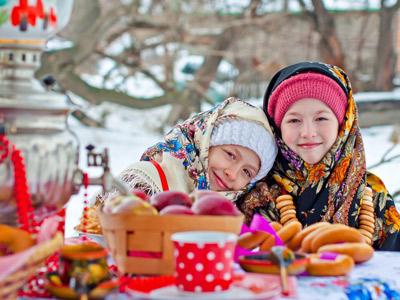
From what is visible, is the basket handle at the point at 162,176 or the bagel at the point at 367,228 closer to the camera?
the basket handle at the point at 162,176

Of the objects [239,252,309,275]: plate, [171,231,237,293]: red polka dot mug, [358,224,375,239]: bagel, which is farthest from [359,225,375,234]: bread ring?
[171,231,237,293]: red polka dot mug

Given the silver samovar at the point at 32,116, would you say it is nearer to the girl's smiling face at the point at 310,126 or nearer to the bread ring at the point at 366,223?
the girl's smiling face at the point at 310,126

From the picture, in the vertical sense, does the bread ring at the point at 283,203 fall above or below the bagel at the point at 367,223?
above

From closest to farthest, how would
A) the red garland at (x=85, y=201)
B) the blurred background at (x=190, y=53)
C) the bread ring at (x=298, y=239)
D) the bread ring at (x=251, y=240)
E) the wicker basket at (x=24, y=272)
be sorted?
the wicker basket at (x=24, y=272), the red garland at (x=85, y=201), the bread ring at (x=251, y=240), the bread ring at (x=298, y=239), the blurred background at (x=190, y=53)

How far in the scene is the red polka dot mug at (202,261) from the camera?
1233 millimetres

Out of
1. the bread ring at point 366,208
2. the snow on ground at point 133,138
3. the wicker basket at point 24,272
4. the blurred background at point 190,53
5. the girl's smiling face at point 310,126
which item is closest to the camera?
the wicker basket at point 24,272

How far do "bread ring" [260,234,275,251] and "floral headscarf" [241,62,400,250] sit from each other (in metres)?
0.97

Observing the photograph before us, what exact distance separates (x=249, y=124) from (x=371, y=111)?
2863mm

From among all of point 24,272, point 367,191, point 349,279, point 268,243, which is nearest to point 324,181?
point 367,191

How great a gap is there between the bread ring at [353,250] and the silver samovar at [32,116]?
0.52 m

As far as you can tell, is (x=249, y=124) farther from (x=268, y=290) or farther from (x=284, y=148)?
(x=268, y=290)

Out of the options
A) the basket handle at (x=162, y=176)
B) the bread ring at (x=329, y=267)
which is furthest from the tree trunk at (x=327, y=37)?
the bread ring at (x=329, y=267)

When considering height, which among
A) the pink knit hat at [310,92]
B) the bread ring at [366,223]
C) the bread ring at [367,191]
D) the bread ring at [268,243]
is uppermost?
the pink knit hat at [310,92]

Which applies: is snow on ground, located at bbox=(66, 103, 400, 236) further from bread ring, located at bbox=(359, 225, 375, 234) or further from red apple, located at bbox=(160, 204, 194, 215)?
red apple, located at bbox=(160, 204, 194, 215)
